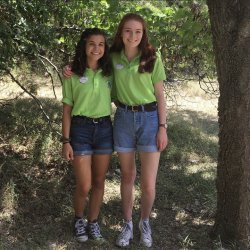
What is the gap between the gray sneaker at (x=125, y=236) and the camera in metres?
3.79

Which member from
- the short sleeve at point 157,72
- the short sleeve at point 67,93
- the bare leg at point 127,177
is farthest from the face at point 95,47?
the bare leg at point 127,177

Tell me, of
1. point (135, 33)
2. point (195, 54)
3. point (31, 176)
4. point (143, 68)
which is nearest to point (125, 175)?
point (143, 68)

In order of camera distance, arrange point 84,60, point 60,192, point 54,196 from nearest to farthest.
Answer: point 84,60, point 54,196, point 60,192

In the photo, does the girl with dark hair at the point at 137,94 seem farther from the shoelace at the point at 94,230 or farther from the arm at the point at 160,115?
the shoelace at the point at 94,230

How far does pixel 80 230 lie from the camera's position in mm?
3797

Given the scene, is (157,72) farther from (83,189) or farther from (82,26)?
(82,26)

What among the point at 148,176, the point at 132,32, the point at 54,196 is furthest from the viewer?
the point at 54,196

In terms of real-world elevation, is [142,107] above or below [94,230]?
above

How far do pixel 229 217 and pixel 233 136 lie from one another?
2.49ft

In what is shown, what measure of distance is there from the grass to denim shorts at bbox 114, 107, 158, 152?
0.97m

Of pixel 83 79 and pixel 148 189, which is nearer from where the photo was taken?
pixel 83 79

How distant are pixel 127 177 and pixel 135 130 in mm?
484

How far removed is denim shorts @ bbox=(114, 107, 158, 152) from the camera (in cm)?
342

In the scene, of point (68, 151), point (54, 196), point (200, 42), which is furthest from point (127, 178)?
point (200, 42)
